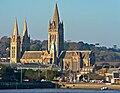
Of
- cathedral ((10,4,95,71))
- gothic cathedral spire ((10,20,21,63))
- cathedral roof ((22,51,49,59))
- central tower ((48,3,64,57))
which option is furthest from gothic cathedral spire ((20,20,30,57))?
central tower ((48,3,64,57))

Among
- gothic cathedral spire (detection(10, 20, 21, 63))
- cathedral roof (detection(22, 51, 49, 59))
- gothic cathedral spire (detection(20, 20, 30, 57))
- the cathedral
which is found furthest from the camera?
gothic cathedral spire (detection(20, 20, 30, 57))

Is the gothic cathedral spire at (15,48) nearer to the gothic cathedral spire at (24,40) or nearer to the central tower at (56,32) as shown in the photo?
the gothic cathedral spire at (24,40)

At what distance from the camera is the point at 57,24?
187 meters

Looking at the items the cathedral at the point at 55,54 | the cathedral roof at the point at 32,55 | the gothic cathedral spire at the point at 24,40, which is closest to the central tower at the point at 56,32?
the cathedral at the point at 55,54

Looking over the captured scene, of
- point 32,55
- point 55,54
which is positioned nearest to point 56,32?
point 55,54

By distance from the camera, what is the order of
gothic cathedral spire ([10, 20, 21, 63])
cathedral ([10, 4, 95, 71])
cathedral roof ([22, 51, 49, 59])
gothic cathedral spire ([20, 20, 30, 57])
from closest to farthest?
cathedral ([10, 4, 95, 71]), gothic cathedral spire ([10, 20, 21, 63]), cathedral roof ([22, 51, 49, 59]), gothic cathedral spire ([20, 20, 30, 57])

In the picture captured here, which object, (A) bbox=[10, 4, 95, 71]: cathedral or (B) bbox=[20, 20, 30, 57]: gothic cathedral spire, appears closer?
(A) bbox=[10, 4, 95, 71]: cathedral

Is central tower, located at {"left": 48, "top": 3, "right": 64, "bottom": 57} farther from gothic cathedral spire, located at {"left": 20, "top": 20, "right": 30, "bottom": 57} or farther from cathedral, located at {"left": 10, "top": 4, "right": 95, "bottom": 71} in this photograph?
gothic cathedral spire, located at {"left": 20, "top": 20, "right": 30, "bottom": 57}

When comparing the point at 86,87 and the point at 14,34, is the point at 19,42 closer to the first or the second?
the point at 14,34

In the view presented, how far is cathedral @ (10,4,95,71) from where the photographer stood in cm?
18600

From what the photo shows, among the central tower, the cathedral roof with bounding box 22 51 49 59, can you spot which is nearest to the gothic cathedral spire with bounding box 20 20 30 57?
the cathedral roof with bounding box 22 51 49 59

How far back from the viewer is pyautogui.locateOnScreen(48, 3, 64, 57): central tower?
187 meters

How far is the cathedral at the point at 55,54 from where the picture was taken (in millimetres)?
186000

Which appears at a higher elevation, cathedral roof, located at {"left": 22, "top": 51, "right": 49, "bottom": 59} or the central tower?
the central tower
